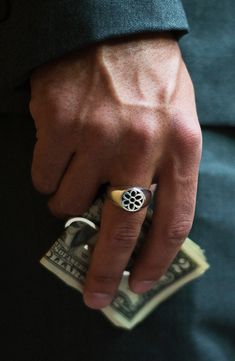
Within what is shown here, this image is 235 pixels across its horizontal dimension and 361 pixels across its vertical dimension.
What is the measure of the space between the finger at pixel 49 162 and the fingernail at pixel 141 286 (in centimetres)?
16

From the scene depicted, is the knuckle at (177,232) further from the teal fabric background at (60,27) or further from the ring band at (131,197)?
the teal fabric background at (60,27)

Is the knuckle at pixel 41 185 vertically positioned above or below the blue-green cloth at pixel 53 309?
above

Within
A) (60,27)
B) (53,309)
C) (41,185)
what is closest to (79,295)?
(53,309)

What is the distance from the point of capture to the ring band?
2.14 feet

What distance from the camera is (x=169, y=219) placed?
69cm

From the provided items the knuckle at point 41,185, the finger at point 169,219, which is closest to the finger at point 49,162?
the knuckle at point 41,185

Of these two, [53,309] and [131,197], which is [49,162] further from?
[53,309]

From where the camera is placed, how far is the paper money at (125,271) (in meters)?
0.73

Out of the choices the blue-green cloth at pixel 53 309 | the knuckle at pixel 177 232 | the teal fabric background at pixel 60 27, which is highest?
the teal fabric background at pixel 60 27

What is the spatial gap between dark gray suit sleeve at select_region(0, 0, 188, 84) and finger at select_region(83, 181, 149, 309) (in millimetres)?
177

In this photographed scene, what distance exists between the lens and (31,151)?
2.57ft

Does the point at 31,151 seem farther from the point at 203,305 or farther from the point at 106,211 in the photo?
the point at 203,305

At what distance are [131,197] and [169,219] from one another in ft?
0.21

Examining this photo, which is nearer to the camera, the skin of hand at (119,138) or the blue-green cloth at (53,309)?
the skin of hand at (119,138)
